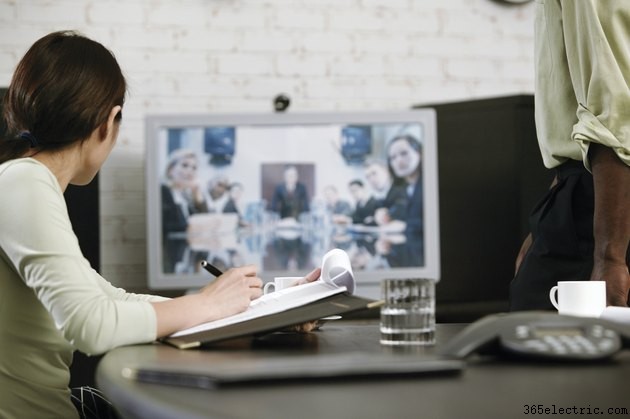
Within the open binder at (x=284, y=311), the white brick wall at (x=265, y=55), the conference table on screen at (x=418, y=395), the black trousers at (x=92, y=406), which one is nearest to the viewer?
the conference table on screen at (x=418, y=395)

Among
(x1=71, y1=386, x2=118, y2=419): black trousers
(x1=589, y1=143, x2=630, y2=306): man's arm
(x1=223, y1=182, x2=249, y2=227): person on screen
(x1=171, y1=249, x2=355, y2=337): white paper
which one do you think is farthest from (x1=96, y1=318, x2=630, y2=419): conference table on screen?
(x1=223, y1=182, x2=249, y2=227): person on screen

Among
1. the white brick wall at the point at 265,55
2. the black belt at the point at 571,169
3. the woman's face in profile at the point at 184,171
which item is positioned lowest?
the black belt at the point at 571,169

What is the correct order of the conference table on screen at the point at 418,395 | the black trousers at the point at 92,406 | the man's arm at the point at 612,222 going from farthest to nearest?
the man's arm at the point at 612,222
the black trousers at the point at 92,406
the conference table on screen at the point at 418,395

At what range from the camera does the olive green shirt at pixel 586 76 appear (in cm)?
163

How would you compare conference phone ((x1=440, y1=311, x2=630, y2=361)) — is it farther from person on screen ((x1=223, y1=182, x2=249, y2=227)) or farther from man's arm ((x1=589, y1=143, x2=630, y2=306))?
person on screen ((x1=223, y1=182, x2=249, y2=227))

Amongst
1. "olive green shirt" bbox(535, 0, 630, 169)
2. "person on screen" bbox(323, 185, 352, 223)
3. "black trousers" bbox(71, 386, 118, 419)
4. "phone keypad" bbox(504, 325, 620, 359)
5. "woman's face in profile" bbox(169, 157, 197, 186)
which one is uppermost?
"olive green shirt" bbox(535, 0, 630, 169)

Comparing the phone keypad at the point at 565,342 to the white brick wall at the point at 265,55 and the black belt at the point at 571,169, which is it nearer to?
the black belt at the point at 571,169

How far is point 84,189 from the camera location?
12.8 ft

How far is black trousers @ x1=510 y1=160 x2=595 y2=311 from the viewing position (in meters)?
1.80

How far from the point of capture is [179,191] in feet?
12.8

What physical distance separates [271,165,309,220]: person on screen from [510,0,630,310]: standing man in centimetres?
198

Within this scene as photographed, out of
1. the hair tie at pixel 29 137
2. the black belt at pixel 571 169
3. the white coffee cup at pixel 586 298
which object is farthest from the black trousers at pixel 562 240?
the hair tie at pixel 29 137

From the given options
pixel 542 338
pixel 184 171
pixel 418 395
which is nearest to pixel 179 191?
pixel 184 171

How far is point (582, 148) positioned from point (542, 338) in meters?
0.91
